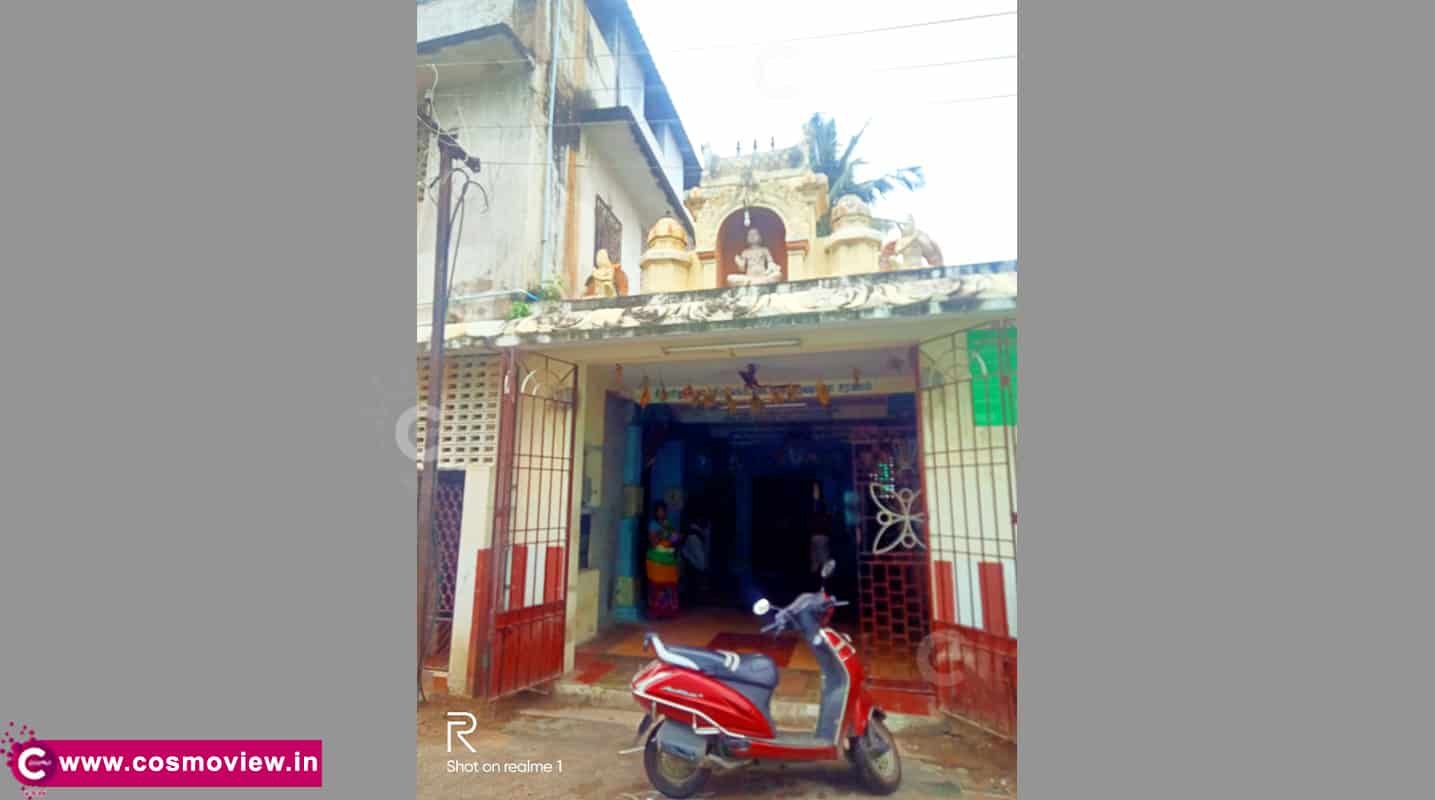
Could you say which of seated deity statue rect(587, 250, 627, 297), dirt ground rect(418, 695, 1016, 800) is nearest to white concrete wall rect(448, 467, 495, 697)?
dirt ground rect(418, 695, 1016, 800)

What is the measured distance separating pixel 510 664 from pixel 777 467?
554cm

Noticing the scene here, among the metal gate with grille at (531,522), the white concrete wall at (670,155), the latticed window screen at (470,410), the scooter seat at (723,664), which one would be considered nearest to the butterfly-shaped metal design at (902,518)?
the scooter seat at (723,664)

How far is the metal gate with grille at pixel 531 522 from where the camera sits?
4.73 metres

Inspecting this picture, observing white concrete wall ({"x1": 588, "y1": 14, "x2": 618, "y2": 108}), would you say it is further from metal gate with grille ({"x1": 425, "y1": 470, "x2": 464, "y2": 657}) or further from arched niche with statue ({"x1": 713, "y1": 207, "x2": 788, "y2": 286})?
metal gate with grille ({"x1": 425, "y1": 470, "x2": 464, "y2": 657})

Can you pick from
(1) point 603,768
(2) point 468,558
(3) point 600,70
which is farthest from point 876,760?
(3) point 600,70

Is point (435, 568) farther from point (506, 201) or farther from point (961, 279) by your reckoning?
point (961, 279)

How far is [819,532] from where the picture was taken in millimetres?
8375

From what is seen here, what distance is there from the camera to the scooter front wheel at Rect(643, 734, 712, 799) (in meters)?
3.45

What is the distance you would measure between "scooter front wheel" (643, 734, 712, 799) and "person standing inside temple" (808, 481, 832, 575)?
4197 millimetres

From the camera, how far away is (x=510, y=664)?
4754 mm

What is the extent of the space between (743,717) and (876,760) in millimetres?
855

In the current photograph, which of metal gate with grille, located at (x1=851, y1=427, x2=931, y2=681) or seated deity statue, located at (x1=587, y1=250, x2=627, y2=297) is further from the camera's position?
seated deity statue, located at (x1=587, y1=250, x2=627, y2=297)

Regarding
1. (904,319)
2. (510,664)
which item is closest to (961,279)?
(904,319)

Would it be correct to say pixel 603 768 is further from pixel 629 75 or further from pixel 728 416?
pixel 629 75
